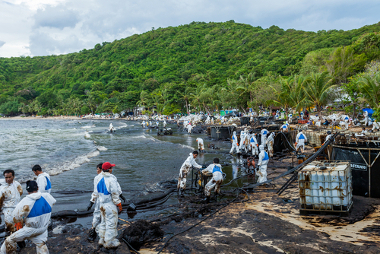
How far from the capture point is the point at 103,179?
5.14 m

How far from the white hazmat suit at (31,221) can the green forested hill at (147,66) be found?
2723 inches

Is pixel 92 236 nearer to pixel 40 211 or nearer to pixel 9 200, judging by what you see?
pixel 40 211

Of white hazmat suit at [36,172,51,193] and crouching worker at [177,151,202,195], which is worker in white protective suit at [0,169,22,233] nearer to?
white hazmat suit at [36,172,51,193]

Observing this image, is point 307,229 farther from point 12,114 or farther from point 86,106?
point 12,114

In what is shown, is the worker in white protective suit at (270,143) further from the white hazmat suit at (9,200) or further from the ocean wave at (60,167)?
the white hazmat suit at (9,200)

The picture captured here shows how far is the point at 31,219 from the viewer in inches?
167

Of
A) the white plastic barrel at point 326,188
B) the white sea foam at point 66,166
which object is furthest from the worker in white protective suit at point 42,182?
the white sea foam at point 66,166

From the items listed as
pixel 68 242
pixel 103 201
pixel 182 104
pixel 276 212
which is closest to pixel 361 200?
pixel 276 212

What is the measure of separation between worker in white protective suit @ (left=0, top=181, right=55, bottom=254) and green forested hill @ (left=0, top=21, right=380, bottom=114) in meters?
69.1

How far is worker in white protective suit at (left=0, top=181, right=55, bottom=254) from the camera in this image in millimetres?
4191

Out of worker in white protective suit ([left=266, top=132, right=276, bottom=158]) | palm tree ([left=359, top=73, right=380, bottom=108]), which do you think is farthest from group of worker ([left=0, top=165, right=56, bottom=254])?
palm tree ([left=359, top=73, right=380, bottom=108])

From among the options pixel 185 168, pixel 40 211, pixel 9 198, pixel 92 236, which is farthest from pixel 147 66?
pixel 40 211

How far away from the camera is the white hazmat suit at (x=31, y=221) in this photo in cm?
419

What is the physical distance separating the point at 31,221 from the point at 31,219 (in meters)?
0.04
